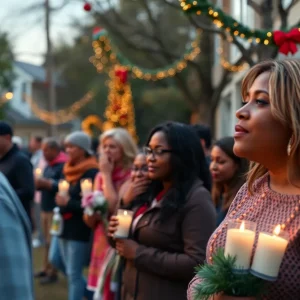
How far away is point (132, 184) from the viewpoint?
4.54 metres

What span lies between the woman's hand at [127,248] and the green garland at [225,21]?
2.83 metres

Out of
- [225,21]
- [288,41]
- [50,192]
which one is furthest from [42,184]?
[288,41]

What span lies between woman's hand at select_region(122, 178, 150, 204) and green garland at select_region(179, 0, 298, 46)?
215cm

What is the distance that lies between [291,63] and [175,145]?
1.69 metres

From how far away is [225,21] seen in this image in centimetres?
607

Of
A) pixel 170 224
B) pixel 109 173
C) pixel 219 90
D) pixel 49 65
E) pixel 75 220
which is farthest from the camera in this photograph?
pixel 49 65

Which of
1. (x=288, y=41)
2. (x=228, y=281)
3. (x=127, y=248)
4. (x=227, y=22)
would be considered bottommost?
(x=127, y=248)

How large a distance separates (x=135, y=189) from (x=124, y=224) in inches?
20.9

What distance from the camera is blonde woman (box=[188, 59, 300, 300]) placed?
2.04 metres

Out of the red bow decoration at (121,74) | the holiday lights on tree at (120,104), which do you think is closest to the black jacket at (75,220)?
the holiday lights on tree at (120,104)

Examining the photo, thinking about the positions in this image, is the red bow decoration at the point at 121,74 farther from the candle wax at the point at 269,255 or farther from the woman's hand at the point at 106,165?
the candle wax at the point at 269,255

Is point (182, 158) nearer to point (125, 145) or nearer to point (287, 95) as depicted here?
point (287, 95)

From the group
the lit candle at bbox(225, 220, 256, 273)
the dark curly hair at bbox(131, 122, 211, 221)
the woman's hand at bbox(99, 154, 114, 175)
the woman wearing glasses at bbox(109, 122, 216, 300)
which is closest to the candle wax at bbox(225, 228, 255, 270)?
the lit candle at bbox(225, 220, 256, 273)

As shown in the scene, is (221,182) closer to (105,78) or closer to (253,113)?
(253,113)
